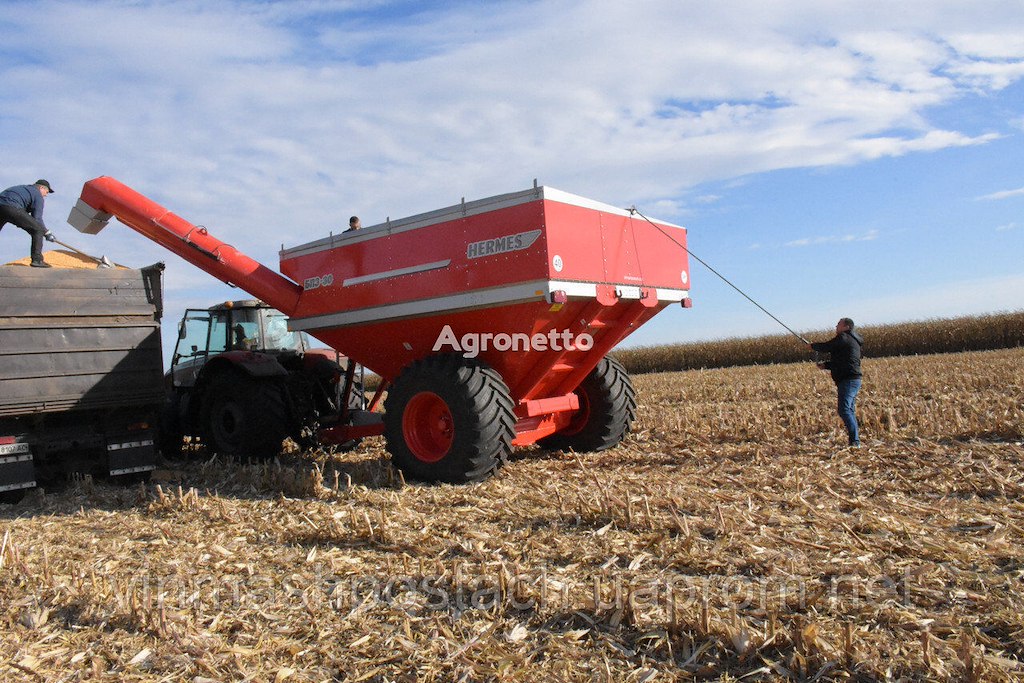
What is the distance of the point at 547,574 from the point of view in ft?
13.3

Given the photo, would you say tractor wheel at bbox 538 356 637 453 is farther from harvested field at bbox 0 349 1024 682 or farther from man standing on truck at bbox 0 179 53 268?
man standing on truck at bbox 0 179 53 268

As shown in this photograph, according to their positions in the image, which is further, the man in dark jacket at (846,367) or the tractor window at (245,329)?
the tractor window at (245,329)

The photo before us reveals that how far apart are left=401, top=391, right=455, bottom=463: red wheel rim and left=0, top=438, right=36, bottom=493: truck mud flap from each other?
10.8 ft

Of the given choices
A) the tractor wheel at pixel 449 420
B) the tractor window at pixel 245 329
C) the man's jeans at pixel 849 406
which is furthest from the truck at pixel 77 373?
the man's jeans at pixel 849 406

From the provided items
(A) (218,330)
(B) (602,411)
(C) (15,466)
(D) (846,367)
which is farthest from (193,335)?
(D) (846,367)

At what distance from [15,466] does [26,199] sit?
3.07 metres

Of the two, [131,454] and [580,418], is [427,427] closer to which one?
[580,418]

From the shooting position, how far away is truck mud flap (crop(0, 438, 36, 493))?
687cm

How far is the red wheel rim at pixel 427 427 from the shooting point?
6832 millimetres

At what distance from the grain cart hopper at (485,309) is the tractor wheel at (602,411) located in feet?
0.04

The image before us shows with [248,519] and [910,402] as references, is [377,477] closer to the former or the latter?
[248,519]

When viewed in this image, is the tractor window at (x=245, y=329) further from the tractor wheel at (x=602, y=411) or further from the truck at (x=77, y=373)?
the tractor wheel at (x=602, y=411)

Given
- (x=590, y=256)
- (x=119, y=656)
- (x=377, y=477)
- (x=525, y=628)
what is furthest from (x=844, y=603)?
(x=377, y=477)

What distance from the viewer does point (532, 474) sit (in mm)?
6898
